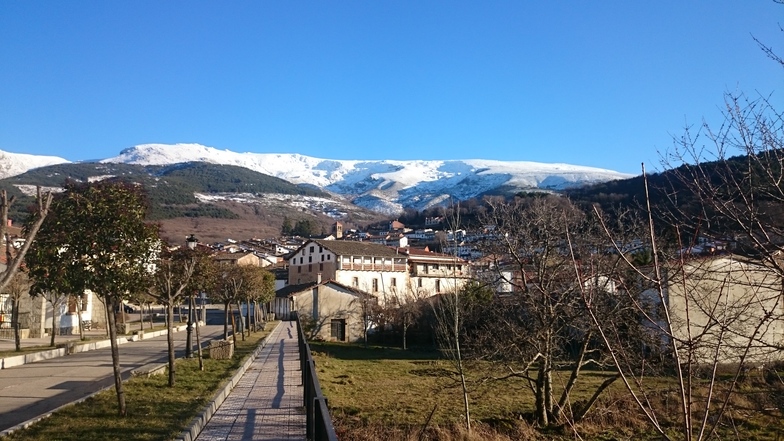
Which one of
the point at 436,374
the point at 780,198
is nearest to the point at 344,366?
the point at 436,374

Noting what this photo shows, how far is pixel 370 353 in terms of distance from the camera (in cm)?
3431

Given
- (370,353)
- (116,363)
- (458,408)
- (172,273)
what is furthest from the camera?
(370,353)

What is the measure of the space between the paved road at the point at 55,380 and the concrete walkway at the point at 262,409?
9.91 feet

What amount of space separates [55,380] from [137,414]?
6.61 metres

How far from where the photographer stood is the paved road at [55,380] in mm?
10773

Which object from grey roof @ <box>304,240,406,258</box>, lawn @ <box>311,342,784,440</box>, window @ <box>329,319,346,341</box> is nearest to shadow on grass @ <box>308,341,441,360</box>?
window @ <box>329,319,346,341</box>

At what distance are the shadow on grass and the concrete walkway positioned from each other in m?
14.9

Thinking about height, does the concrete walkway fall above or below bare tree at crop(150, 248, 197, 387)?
below

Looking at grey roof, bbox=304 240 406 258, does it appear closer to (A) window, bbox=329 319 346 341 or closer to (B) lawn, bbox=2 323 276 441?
(A) window, bbox=329 319 346 341

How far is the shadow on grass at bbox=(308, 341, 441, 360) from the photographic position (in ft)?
104

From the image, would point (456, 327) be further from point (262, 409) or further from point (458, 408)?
point (458, 408)

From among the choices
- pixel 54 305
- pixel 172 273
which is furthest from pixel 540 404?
pixel 54 305

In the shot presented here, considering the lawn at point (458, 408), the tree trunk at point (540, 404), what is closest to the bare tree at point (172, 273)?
the lawn at point (458, 408)

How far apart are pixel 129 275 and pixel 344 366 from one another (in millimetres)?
16514
